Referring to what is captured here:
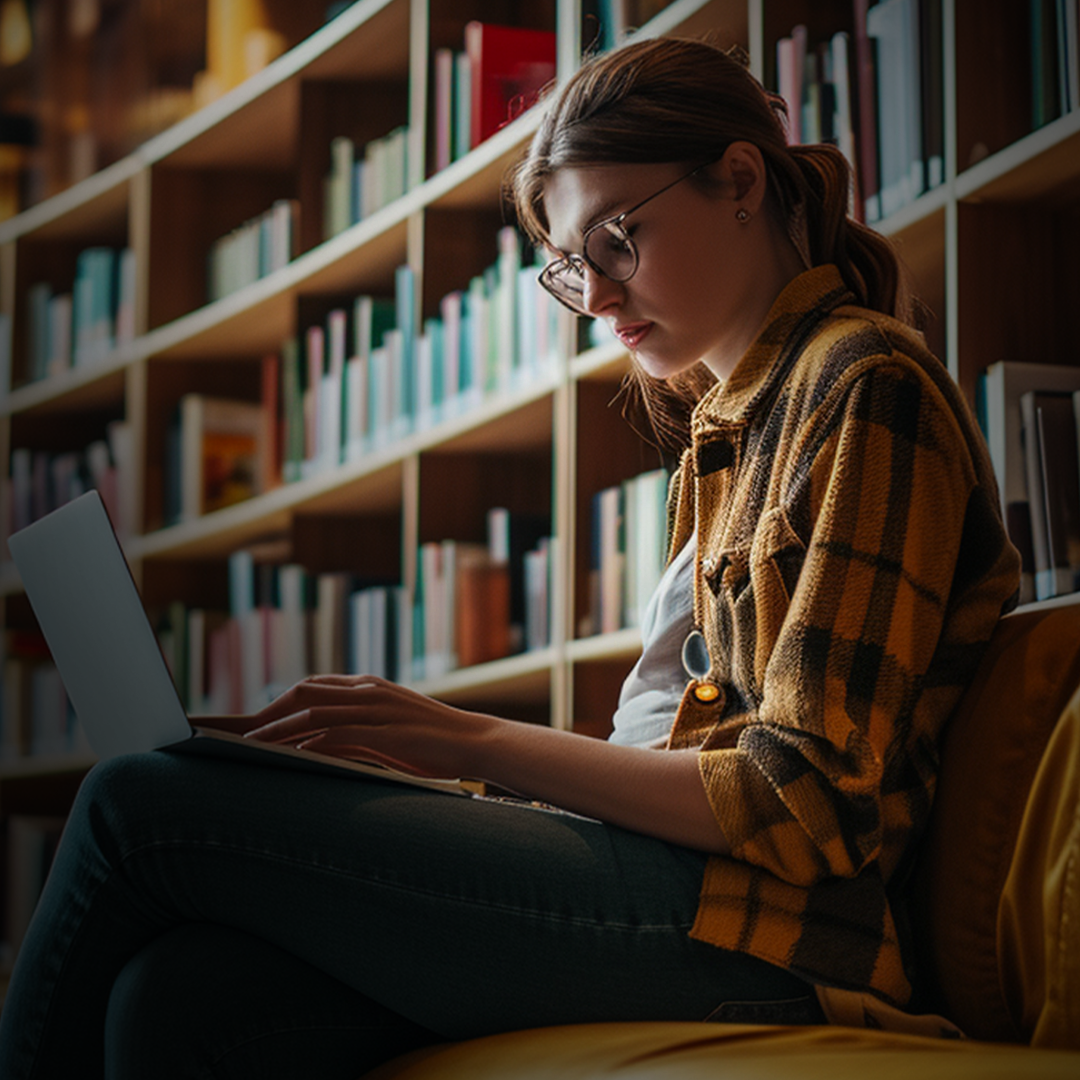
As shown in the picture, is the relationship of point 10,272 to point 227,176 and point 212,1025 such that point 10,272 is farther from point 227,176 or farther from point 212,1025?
point 212,1025

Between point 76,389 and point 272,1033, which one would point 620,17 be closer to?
point 272,1033

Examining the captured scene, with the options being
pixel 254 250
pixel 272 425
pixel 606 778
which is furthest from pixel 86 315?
pixel 606 778

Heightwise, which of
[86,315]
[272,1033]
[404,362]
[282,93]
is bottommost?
[272,1033]

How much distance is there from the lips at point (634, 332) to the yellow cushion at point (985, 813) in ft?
1.48

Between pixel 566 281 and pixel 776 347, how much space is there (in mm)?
303

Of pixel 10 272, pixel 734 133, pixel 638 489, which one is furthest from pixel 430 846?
pixel 10 272

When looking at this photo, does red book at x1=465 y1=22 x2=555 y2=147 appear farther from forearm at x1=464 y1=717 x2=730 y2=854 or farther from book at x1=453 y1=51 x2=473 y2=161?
forearm at x1=464 y1=717 x2=730 y2=854

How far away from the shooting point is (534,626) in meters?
2.36

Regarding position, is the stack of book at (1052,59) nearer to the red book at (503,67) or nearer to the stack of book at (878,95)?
the stack of book at (878,95)

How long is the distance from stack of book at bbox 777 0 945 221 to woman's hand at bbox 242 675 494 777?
0.96m

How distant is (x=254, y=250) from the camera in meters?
3.19

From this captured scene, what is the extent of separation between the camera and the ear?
1.24 m

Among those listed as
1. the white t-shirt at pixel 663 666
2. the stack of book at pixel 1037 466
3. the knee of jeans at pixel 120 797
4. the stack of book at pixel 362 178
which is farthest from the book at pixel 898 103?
the stack of book at pixel 362 178

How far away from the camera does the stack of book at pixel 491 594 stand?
237 cm
